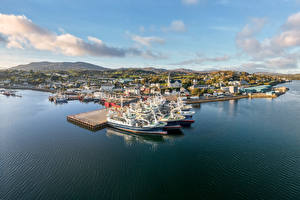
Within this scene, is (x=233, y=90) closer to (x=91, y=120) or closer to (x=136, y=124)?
(x=136, y=124)

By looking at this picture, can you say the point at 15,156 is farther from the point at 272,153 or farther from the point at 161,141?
the point at 272,153

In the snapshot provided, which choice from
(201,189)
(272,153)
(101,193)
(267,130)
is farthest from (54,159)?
(267,130)

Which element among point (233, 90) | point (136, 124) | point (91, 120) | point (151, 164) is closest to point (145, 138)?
point (136, 124)

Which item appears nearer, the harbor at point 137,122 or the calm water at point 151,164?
the calm water at point 151,164

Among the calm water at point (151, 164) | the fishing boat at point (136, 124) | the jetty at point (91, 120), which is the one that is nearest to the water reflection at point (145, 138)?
the calm water at point (151, 164)

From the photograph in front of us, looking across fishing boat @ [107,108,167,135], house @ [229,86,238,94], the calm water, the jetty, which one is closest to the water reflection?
the calm water

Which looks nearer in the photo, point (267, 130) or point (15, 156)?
point (15, 156)

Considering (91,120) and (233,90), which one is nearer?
(91,120)

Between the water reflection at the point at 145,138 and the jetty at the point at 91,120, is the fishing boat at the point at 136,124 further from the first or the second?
the jetty at the point at 91,120

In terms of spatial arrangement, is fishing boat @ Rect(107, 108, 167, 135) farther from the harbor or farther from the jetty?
the jetty
